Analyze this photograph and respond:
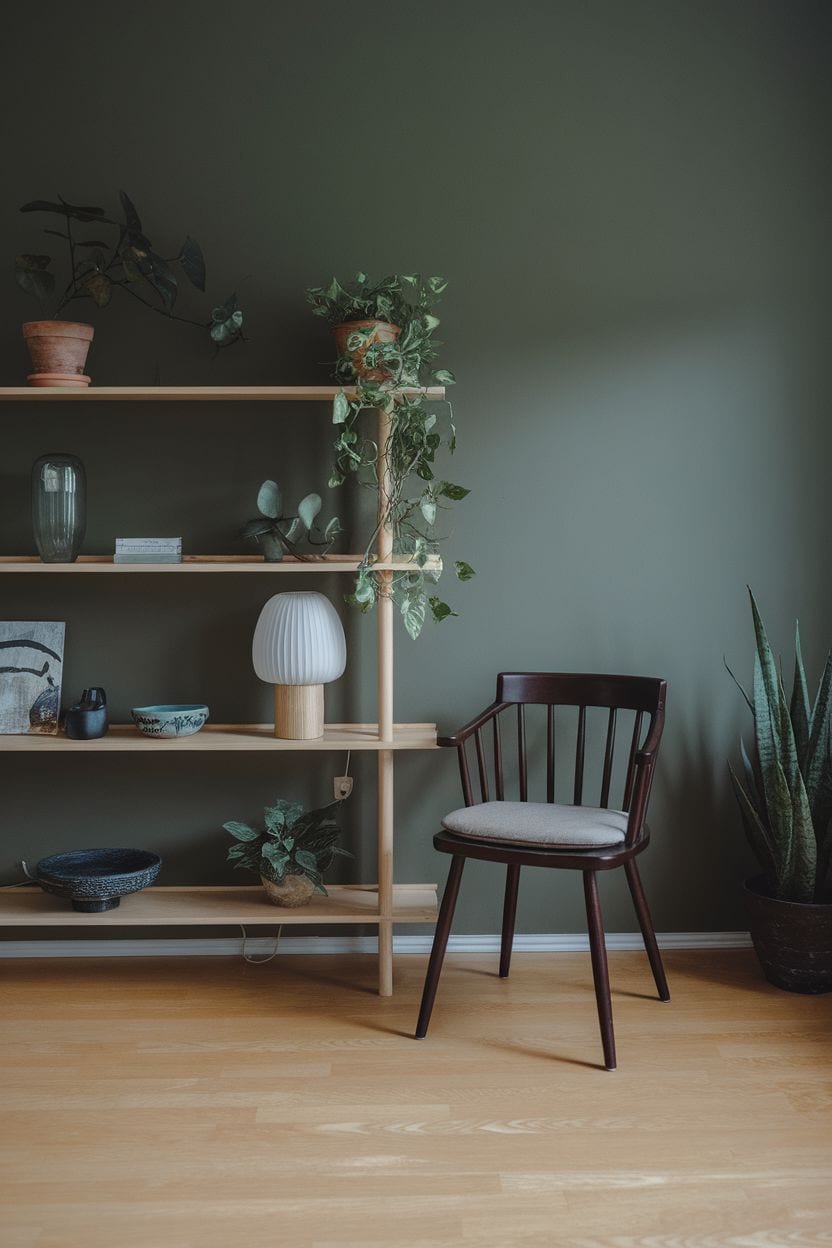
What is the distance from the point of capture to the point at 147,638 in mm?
2971

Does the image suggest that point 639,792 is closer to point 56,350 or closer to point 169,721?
point 169,721

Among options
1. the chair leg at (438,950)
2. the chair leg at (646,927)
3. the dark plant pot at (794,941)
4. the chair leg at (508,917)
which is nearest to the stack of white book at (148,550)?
the chair leg at (438,950)

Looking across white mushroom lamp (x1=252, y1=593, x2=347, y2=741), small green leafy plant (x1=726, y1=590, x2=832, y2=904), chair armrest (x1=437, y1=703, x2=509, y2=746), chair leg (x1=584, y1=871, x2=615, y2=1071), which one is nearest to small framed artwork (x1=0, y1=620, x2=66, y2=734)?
white mushroom lamp (x1=252, y1=593, x2=347, y2=741)

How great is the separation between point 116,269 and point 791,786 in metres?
2.34

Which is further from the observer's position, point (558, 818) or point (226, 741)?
point (226, 741)

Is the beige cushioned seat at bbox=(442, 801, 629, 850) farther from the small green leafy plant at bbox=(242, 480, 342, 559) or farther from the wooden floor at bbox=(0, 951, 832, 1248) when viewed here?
the small green leafy plant at bbox=(242, 480, 342, 559)

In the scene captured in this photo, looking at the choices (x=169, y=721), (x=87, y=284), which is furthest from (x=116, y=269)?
(x=169, y=721)

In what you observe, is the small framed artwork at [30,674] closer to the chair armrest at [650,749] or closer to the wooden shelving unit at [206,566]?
the wooden shelving unit at [206,566]

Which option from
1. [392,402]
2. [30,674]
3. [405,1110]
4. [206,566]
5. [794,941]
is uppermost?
[392,402]

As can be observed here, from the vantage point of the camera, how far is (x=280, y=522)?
281 centimetres

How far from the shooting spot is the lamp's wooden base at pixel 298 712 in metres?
2.73

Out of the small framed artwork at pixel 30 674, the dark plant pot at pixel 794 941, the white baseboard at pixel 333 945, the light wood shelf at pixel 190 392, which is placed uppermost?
the light wood shelf at pixel 190 392

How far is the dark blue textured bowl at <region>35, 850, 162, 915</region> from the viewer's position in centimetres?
268

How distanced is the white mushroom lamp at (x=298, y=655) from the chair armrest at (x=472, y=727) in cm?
37
